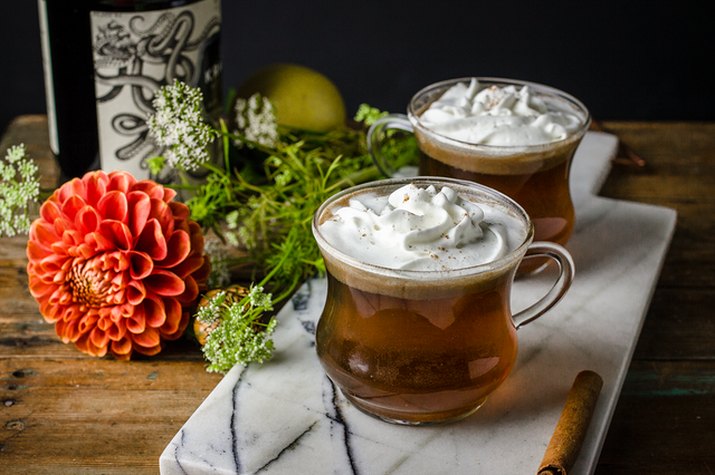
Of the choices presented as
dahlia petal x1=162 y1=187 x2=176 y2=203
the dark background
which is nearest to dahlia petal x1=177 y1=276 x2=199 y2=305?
dahlia petal x1=162 y1=187 x2=176 y2=203

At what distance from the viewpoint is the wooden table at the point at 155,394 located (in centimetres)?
104

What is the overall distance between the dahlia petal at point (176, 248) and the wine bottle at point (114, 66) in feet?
1.10

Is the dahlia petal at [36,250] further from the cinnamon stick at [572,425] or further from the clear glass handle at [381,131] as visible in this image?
the cinnamon stick at [572,425]

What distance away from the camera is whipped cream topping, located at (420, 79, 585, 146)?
126 centimetres

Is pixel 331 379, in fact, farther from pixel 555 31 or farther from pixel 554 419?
pixel 555 31

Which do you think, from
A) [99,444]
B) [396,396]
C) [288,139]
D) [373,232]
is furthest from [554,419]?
[288,139]

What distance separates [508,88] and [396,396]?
1.86 ft

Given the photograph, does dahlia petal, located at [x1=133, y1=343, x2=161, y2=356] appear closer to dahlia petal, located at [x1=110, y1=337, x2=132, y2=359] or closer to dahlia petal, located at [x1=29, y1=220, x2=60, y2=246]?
dahlia petal, located at [x1=110, y1=337, x2=132, y2=359]

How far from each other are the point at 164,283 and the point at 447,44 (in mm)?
1637

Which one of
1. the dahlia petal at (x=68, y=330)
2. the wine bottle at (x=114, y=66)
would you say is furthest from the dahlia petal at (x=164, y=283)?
the wine bottle at (x=114, y=66)

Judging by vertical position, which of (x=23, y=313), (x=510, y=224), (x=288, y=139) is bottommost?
(x=23, y=313)

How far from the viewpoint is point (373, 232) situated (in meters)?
0.99

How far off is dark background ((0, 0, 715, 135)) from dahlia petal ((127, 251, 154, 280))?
1.53 m

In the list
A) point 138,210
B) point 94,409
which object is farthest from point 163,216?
point 94,409
